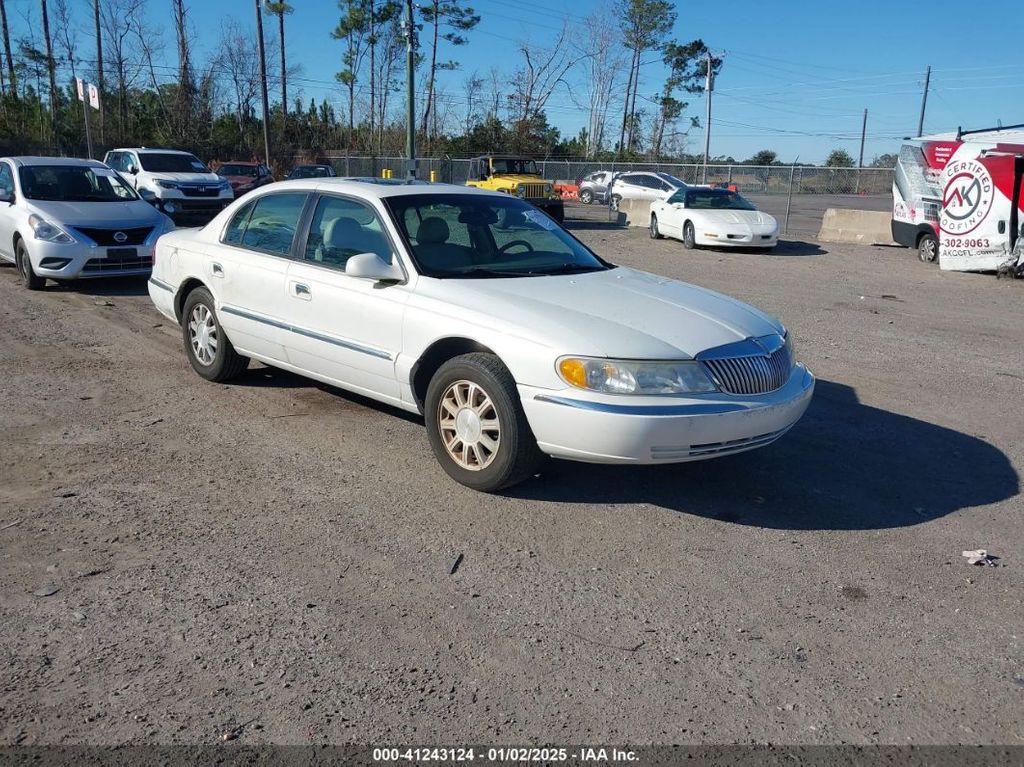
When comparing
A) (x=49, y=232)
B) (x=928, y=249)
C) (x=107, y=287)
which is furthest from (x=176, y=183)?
(x=928, y=249)

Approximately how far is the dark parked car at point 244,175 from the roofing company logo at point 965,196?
2278 cm

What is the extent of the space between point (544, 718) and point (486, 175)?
80.8 ft

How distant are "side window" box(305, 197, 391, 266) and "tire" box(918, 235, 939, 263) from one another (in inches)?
582

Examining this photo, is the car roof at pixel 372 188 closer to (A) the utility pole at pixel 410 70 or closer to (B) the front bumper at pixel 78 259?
(B) the front bumper at pixel 78 259

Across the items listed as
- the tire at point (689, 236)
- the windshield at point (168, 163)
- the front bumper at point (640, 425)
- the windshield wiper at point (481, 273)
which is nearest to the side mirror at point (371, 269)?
the windshield wiper at point (481, 273)

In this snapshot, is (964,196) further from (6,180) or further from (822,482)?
(6,180)

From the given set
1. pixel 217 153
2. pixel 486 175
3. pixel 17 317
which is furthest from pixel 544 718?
pixel 217 153

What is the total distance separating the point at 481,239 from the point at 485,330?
4.09 ft

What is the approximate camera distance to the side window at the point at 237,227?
6465 millimetres

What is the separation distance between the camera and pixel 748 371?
4.59m

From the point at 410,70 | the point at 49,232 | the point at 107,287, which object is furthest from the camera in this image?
the point at 410,70

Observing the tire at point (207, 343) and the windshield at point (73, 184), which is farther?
the windshield at point (73, 184)

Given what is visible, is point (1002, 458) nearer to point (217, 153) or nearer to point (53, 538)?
point (53, 538)

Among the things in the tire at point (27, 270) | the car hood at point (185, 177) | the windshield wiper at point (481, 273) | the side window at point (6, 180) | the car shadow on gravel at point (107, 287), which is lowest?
the car shadow on gravel at point (107, 287)
